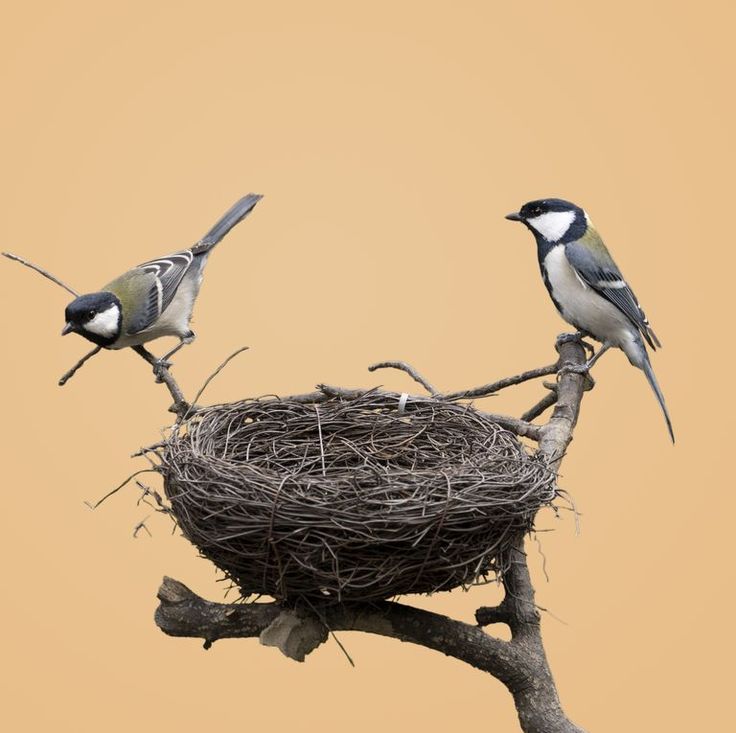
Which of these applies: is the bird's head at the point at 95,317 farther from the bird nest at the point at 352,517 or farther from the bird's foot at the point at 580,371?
the bird's foot at the point at 580,371

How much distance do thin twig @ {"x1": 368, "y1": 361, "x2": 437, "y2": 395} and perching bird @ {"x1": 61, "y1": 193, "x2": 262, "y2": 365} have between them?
90 cm

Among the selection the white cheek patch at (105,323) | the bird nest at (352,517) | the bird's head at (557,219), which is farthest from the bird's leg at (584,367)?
the white cheek patch at (105,323)

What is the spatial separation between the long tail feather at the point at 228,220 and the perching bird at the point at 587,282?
130 centimetres

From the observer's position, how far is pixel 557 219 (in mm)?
4832

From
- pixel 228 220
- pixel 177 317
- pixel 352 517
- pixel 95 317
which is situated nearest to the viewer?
pixel 352 517

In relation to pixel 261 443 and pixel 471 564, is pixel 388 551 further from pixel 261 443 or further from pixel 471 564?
pixel 261 443

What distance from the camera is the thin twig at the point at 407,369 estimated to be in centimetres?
462

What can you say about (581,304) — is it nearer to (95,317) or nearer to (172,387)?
(172,387)

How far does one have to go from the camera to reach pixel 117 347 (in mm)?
4562

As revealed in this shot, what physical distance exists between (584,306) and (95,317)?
2165mm

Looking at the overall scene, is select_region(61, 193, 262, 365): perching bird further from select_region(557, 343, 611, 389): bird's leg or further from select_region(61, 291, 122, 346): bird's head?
select_region(557, 343, 611, 389): bird's leg

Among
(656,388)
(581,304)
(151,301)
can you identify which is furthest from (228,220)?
(656,388)

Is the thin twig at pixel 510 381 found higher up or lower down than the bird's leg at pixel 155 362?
higher up

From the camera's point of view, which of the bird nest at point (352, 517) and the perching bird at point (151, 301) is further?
the perching bird at point (151, 301)
